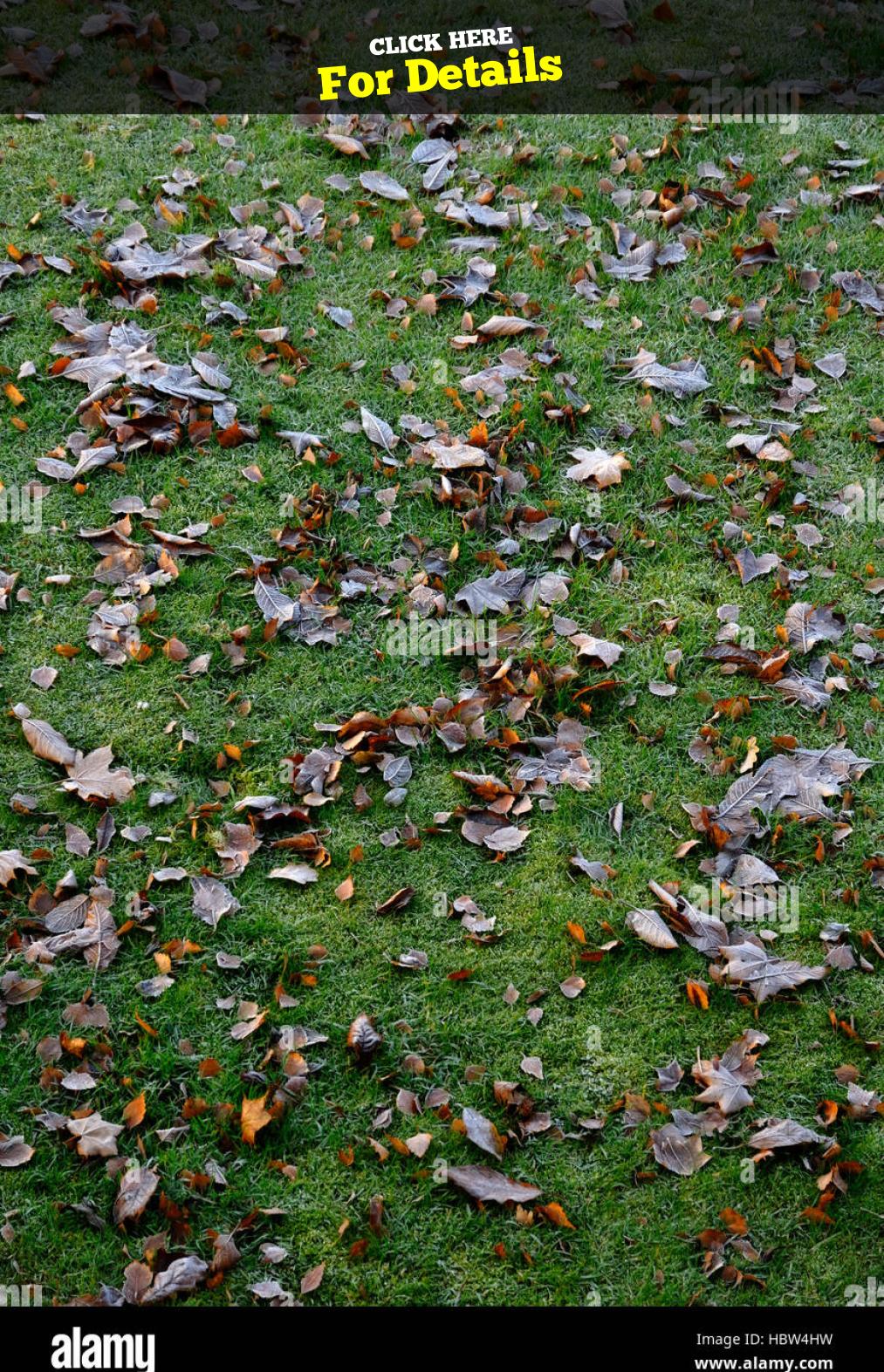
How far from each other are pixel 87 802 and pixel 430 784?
120cm

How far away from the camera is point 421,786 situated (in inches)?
173

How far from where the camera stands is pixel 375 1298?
3.33 meters

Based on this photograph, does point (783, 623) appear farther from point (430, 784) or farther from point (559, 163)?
point (559, 163)

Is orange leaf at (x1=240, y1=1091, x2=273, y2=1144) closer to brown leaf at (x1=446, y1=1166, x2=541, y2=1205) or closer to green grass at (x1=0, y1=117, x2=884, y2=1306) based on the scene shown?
green grass at (x1=0, y1=117, x2=884, y2=1306)

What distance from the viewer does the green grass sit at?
3.44m

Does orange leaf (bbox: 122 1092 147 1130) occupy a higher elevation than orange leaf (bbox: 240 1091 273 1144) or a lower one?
higher

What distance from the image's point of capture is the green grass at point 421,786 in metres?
3.44

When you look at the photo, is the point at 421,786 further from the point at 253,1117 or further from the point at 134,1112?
the point at 134,1112
